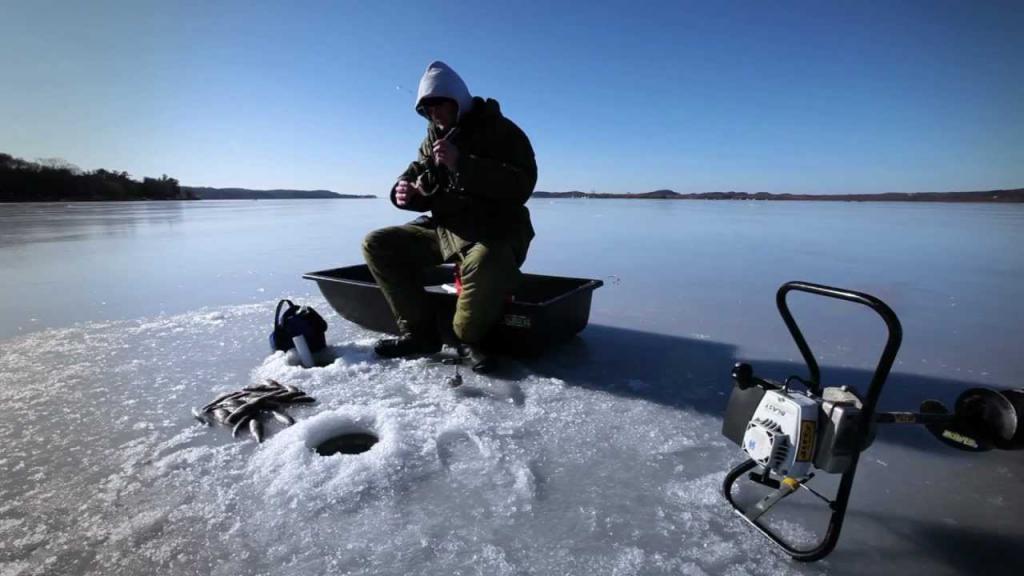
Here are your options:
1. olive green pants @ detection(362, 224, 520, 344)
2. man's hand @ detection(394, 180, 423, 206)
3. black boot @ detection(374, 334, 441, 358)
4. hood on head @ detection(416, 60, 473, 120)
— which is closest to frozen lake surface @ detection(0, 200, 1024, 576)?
black boot @ detection(374, 334, 441, 358)

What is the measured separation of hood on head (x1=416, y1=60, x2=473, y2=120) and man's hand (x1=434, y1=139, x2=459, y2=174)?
0.94 feet

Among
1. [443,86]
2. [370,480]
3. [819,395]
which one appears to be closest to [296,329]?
[370,480]

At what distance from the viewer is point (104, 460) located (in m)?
1.75

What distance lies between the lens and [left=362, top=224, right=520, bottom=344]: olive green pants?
8.47 ft

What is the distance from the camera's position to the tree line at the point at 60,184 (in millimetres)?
A: 38250

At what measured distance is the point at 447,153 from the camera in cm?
264

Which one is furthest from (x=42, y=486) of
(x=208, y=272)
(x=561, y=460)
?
(x=208, y=272)

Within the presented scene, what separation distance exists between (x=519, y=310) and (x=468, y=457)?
1060mm

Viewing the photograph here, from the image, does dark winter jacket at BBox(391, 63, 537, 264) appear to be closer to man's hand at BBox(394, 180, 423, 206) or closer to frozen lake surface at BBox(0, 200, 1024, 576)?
man's hand at BBox(394, 180, 423, 206)

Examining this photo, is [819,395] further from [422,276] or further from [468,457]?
[422,276]

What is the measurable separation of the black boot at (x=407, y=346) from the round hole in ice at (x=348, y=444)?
3.08 ft

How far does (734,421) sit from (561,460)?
0.64 m

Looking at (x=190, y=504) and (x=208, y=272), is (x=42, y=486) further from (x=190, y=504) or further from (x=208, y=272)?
(x=208, y=272)

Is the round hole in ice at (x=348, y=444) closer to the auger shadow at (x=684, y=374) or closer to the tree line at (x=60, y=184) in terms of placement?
the auger shadow at (x=684, y=374)
